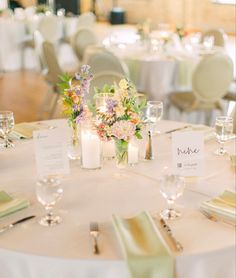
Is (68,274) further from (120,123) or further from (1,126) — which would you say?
(1,126)

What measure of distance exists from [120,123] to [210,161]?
1.70ft

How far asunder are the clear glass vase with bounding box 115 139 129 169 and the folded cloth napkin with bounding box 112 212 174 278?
477 mm

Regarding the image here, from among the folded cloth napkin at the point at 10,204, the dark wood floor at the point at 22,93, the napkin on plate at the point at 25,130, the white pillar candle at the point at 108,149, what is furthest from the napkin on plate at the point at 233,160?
the dark wood floor at the point at 22,93

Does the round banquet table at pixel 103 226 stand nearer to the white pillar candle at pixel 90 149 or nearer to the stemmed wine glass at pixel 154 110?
the white pillar candle at pixel 90 149

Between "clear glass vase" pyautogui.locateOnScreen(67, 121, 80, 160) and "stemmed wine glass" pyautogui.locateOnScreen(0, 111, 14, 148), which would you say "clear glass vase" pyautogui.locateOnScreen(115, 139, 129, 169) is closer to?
"clear glass vase" pyautogui.locateOnScreen(67, 121, 80, 160)

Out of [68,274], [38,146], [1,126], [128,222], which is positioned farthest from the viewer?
[1,126]

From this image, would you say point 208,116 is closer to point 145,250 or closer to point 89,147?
point 89,147

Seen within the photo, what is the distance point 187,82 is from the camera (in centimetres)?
518

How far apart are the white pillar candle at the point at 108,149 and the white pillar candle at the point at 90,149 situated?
0.24 ft

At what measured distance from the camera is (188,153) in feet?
6.40

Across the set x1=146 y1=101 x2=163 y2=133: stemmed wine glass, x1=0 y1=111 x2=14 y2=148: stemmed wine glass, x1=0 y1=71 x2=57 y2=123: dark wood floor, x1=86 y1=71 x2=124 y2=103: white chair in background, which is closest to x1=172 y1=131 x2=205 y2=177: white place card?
x1=146 y1=101 x2=163 y2=133: stemmed wine glass

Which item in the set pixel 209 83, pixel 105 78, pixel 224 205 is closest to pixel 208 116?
pixel 209 83

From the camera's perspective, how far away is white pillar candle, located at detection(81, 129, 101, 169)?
6.87 ft

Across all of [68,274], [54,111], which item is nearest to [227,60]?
[54,111]
